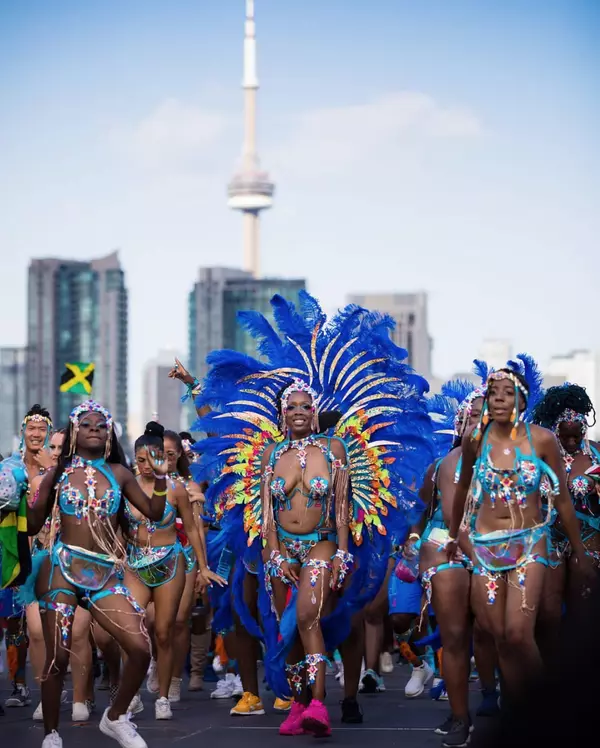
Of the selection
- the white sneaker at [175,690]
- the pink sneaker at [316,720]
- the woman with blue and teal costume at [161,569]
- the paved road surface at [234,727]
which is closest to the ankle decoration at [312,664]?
the pink sneaker at [316,720]

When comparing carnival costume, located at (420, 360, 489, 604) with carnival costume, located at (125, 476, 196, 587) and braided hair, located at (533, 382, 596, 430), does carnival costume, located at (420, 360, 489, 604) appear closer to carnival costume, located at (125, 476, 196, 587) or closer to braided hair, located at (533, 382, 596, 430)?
braided hair, located at (533, 382, 596, 430)

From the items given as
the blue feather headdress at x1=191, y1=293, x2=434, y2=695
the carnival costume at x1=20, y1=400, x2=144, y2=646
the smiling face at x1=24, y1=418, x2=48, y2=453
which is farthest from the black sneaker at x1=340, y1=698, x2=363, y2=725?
the smiling face at x1=24, y1=418, x2=48, y2=453

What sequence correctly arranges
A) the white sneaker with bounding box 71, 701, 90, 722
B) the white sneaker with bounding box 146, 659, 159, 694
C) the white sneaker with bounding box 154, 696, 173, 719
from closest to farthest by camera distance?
the white sneaker with bounding box 71, 701, 90, 722 < the white sneaker with bounding box 154, 696, 173, 719 < the white sneaker with bounding box 146, 659, 159, 694

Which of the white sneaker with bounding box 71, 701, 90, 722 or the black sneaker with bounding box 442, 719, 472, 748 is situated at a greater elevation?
the black sneaker with bounding box 442, 719, 472, 748

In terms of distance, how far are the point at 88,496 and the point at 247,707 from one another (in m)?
2.69

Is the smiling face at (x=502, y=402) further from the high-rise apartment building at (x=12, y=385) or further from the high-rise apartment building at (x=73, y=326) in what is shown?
the high-rise apartment building at (x=12, y=385)

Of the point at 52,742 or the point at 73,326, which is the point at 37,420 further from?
the point at 73,326

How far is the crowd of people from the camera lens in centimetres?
884

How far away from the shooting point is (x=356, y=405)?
1120cm

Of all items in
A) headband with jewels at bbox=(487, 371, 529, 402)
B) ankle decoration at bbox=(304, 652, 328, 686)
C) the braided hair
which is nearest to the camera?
headband with jewels at bbox=(487, 371, 529, 402)

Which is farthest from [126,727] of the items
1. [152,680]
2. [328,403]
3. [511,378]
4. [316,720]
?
[152,680]

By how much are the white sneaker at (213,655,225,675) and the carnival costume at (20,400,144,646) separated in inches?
234

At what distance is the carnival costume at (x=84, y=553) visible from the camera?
29.5 ft

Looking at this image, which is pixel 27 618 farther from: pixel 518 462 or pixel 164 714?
pixel 518 462
